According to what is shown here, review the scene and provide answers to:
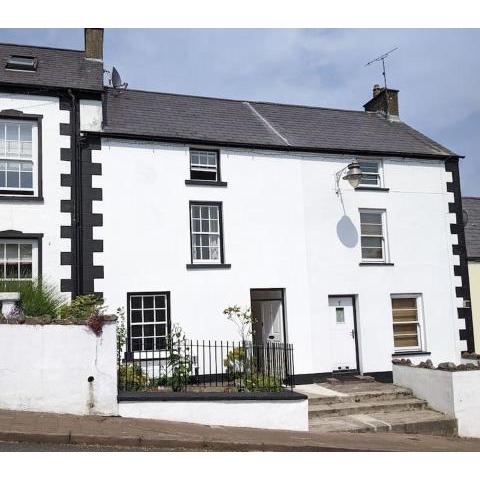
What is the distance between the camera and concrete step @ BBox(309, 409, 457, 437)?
1100 centimetres

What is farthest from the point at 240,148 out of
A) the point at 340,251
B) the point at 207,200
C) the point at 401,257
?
the point at 401,257

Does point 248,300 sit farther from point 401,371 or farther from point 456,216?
point 456,216

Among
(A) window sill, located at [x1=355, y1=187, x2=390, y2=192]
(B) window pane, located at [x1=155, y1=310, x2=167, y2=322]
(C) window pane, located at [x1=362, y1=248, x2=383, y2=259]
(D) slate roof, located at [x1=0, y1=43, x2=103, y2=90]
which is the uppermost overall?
(D) slate roof, located at [x1=0, y1=43, x2=103, y2=90]

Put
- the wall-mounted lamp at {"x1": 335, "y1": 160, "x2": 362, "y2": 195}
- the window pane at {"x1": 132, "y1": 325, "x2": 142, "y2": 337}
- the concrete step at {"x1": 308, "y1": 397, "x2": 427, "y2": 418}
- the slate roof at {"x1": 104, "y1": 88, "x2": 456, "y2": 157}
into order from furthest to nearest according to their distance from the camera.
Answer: the wall-mounted lamp at {"x1": 335, "y1": 160, "x2": 362, "y2": 195}, the slate roof at {"x1": 104, "y1": 88, "x2": 456, "y2": 157}, the window pane at {"x1": 132, "y1": 325, "x2": 142, "y2": 337}, the concrete step at {"x1": 308, "y1": 397, "x2": 427, "y2": 418}

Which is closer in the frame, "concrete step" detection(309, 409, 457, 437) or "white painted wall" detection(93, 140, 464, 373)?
"concrete step" detection(309, 409, 457, 437)

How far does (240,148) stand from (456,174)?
23.9 ft

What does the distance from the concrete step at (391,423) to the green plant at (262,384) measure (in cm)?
110

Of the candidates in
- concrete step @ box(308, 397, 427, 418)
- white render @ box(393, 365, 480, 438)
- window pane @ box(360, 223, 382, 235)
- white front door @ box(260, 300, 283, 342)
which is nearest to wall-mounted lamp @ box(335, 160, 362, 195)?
window pane @ box(360, 223, 382, 235)

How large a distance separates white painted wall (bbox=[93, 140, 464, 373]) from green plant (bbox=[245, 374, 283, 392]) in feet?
10.4

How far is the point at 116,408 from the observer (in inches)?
369

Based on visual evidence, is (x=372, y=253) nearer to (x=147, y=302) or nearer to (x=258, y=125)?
(x=258, y=125)

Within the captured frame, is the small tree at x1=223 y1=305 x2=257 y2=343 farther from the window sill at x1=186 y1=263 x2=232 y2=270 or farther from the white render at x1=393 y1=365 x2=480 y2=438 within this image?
the white render at x1=393 y1=365 x2=480 y2=438

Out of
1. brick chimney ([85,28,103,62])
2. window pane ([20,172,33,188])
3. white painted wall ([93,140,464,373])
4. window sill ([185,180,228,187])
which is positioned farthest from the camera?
brick chimney ([85,28,103,62])

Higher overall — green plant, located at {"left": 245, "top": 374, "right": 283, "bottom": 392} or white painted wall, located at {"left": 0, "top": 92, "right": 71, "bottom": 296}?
white painted wall, located at {"left": 0, "top": 92, "right": 71, "bottom": 296}
